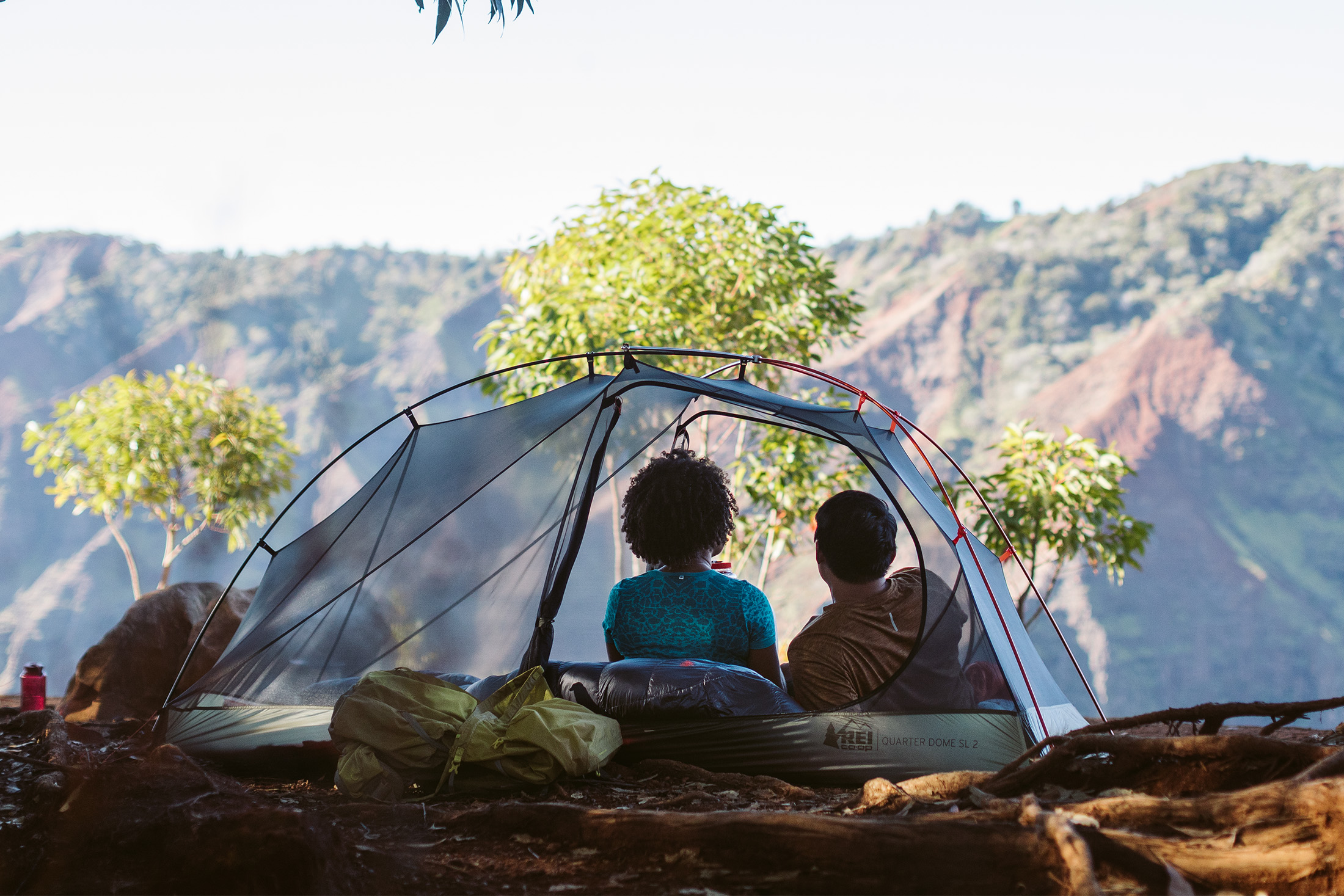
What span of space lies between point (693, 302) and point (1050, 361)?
28753 mm

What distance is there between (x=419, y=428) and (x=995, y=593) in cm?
218

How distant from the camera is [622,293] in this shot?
5715 millimetres

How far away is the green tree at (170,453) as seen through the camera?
20.4 ft

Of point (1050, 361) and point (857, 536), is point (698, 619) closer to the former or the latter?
point (857, 536)

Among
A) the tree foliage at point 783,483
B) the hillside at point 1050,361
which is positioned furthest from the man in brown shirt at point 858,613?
the hillside at point 1050,361

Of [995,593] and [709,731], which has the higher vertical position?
[995,593]

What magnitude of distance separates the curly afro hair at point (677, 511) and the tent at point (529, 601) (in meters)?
0.23

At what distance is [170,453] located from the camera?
634 cm

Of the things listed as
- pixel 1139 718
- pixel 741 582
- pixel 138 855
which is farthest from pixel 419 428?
pixel 1139 718

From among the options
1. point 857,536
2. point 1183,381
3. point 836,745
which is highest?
point 1183,381

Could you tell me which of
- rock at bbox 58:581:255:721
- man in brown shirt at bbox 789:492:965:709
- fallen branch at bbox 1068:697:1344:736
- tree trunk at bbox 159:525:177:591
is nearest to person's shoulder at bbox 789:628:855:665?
man in brown shirt at bbox 789:492:965:709

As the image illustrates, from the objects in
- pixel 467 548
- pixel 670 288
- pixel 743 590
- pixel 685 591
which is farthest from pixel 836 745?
pixel 670 288

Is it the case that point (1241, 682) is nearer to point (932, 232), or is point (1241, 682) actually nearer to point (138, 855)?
point (932, 232)

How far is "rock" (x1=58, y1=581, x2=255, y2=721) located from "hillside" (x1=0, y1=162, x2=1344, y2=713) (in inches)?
587
